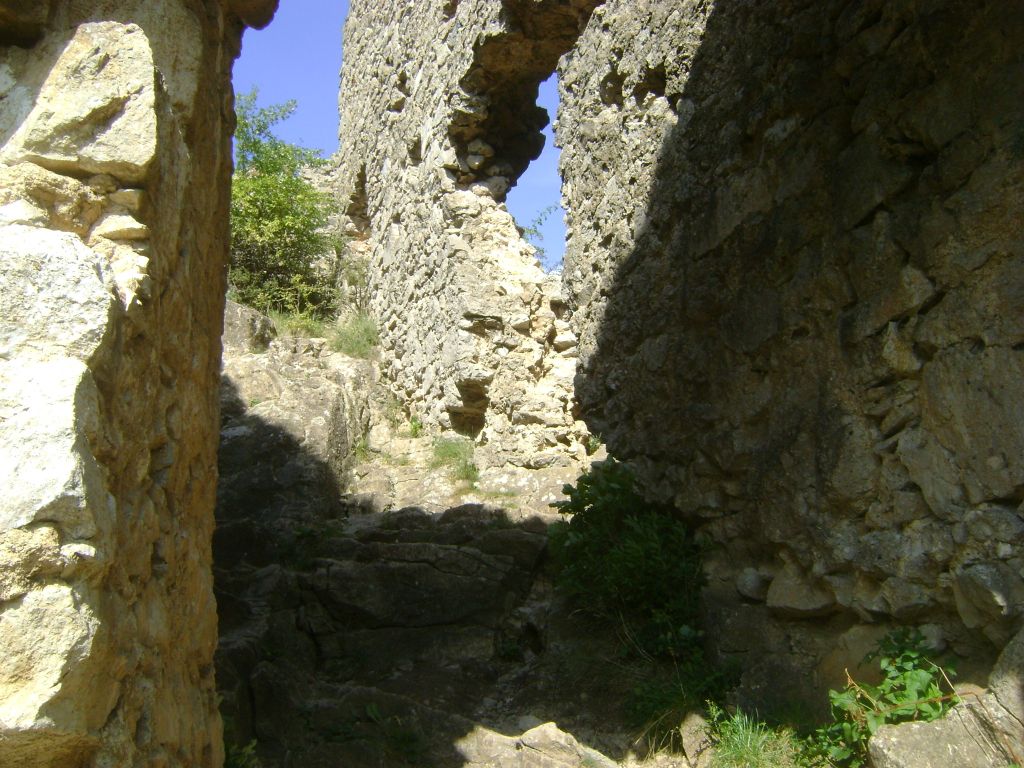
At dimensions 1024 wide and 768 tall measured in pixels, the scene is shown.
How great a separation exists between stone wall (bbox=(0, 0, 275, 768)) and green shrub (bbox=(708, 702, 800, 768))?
215cm

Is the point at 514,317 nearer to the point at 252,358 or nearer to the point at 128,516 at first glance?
the point at 252,358

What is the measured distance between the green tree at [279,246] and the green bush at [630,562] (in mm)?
5320

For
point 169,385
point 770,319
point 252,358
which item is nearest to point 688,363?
point 770,319

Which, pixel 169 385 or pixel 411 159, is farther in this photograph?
pixel 411 159

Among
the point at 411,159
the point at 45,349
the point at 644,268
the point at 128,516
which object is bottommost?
the point at 128,516

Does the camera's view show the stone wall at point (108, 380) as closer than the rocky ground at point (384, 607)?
Yes

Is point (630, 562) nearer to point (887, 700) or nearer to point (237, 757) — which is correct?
point (887, 700)

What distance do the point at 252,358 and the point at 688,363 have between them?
441cm

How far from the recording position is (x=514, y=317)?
794 centimetres

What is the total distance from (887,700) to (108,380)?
9.69ft

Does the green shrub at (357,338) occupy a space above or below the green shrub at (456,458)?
above

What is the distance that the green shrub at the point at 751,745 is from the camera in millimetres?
3916

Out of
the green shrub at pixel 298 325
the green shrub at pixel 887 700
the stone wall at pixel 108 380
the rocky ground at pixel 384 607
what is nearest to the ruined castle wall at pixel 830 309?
the green shrub at pixel 887 700

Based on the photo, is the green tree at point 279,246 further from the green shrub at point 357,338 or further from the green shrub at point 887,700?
the green shrub at point 887,700
